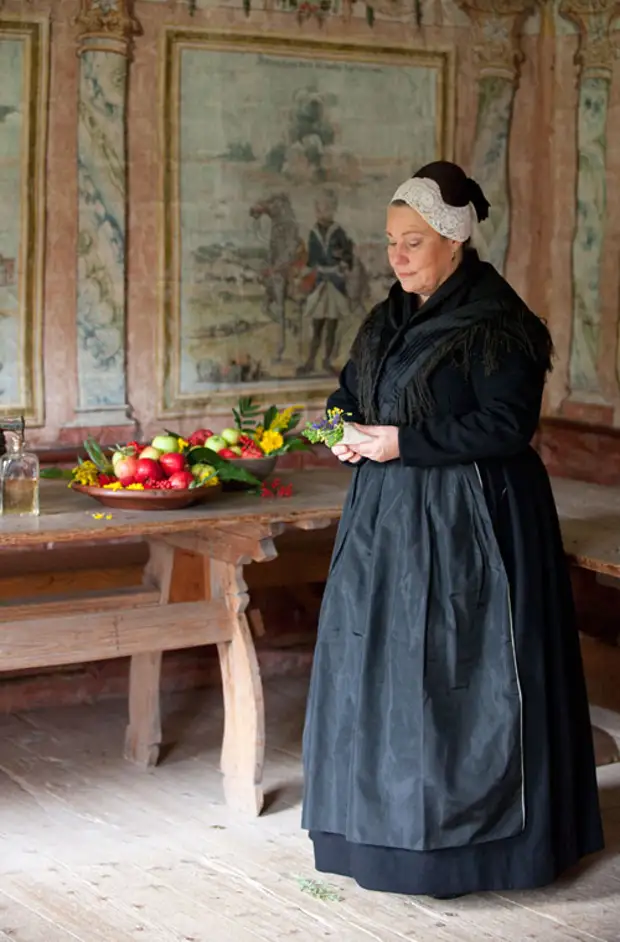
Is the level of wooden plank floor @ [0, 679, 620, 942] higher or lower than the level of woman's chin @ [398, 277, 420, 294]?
lower

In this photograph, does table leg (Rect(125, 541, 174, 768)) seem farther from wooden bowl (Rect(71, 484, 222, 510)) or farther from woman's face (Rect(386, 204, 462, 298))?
woman's face (Rect(386, 204, 462, 298))

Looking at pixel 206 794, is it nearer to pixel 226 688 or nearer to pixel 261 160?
pixel 226 688

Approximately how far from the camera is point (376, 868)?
12.7ft

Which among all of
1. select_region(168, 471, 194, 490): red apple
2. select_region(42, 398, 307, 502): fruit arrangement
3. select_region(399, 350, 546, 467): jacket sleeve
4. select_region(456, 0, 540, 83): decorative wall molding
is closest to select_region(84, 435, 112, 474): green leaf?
select_region(42, 398, 307, 502): fruit arrangement

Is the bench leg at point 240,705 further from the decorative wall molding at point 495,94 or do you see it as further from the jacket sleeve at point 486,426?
the decorative wall molding at point 495,94

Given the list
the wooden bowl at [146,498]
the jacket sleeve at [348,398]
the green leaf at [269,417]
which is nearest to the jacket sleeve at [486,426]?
the jacket sleeve at [348,398]

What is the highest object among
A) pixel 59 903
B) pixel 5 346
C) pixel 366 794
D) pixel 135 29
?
pixel 135 29

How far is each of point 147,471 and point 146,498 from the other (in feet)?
0.32

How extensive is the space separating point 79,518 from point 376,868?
125 centimetres

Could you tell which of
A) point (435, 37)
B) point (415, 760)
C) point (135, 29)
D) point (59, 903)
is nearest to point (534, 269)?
point (435, 37)

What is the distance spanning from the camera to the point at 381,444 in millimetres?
3840

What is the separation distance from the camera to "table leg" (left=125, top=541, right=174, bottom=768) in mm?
4969

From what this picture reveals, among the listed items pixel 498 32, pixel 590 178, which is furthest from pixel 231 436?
pixel 498 32

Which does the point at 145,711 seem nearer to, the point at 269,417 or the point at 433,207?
the point at 269,417
